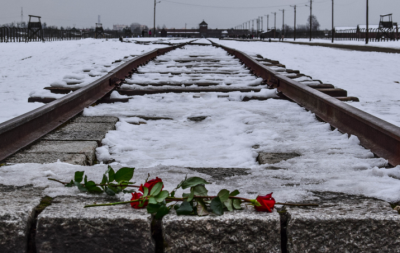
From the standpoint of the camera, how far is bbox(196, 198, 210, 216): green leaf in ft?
4.89

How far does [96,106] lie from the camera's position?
4.61m

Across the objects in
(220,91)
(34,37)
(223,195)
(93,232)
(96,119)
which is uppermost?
(34,37)

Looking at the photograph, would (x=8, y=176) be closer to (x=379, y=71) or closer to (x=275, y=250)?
(x=275, y=250)

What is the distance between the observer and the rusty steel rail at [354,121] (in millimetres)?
2432

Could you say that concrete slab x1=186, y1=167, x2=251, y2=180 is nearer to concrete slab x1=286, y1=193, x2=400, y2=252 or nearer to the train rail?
concrete slab x1=286, y1=193, x2=400, y2=252

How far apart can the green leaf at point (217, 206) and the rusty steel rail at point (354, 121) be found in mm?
1230

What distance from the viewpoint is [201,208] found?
1515 mm

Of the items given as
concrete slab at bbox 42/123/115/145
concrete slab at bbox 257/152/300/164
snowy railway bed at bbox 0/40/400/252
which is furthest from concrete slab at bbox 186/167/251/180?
concrete slab at bbox 42/123/115/145

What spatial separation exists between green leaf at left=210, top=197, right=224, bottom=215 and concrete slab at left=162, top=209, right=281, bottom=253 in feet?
0.07

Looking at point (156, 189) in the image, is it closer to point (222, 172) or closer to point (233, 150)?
point (222, 172)

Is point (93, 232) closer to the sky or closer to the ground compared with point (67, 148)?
closer to the ground

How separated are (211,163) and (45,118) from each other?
57.2 inches

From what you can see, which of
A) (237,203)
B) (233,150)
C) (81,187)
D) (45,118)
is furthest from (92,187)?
(45,118)

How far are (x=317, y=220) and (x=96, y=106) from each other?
3.56 metres
